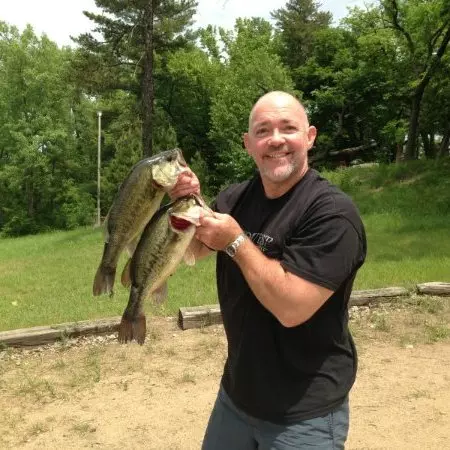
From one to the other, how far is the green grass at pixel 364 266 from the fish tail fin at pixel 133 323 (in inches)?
192

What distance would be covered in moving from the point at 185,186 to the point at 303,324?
731mm

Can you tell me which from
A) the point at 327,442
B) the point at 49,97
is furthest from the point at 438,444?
the point at 49,97

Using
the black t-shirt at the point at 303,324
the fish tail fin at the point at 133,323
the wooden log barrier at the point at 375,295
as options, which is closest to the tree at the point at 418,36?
the wooden log barrier at the point at 375,295

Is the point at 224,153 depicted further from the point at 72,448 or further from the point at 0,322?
the point at 72,448

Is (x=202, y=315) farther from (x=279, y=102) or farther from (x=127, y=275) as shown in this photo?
(x=279, y=102)

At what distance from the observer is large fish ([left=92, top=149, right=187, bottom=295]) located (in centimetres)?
207

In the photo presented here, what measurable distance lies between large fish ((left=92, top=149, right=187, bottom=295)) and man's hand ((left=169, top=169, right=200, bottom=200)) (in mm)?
25

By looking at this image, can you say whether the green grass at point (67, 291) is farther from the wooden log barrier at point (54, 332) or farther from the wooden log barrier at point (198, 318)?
the wooden log barrier at point (54, 332)

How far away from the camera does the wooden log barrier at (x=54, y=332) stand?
6.47 meters

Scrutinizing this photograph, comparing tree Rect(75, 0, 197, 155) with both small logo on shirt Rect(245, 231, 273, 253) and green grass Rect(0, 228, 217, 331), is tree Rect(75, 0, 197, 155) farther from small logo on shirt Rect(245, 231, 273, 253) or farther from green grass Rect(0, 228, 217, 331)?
small logo on shirt Rect(245, 231, 273, 253)

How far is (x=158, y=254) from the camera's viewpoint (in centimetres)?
215

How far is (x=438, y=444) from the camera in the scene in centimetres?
426

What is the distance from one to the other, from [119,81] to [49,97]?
52.3 ft

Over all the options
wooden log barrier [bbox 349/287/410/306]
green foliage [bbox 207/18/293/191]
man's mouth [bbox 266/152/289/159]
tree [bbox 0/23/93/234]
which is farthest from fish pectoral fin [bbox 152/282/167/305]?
tree [bbox 0/23/93/234]
